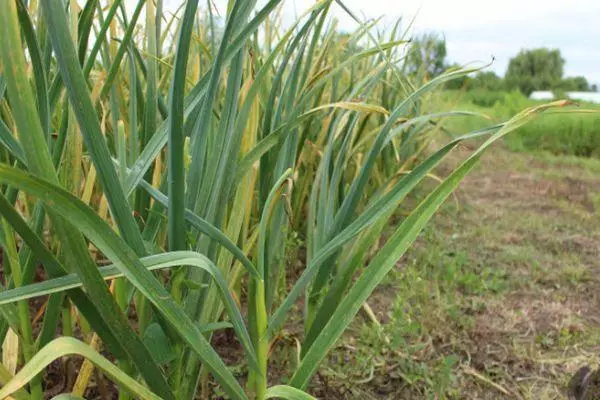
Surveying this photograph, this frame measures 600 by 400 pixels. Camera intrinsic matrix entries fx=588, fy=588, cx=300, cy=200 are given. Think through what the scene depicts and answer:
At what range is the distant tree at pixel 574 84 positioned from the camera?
32.6 ft

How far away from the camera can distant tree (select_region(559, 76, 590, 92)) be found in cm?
994

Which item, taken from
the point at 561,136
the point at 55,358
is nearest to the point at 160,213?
the point at 55,358

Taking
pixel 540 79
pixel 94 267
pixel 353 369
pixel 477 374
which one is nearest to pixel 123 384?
pixel 94 267

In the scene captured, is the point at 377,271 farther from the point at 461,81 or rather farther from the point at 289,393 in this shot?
the point at 461,81

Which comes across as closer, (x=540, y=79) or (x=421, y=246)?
(x=421, y=246)

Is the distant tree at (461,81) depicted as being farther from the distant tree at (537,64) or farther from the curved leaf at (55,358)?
the distant tree at (537,64)

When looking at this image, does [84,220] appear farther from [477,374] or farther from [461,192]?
[461,192]

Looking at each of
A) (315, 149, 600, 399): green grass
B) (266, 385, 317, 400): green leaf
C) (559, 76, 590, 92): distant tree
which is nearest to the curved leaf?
(266, 385, 317, 400): green leaf

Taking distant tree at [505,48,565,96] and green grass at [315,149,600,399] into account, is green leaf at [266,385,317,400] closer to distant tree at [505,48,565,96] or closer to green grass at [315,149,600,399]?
green grass at [315,149,600,399]

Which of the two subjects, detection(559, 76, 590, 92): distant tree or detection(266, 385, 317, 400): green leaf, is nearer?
detection(266, 385, 317, 400): green leaf

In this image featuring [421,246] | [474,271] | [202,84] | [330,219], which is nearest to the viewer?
[202,84]

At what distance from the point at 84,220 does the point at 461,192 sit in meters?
2.68

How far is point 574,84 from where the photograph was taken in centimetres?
1022

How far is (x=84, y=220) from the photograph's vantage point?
47cm
